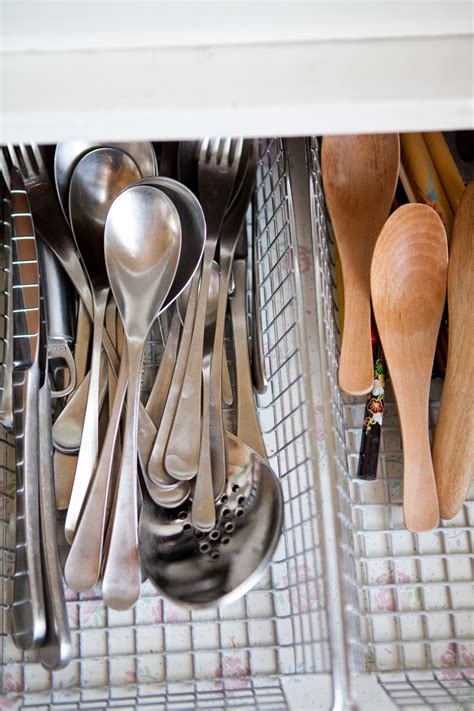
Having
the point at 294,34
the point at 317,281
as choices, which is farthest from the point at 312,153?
the point at 294,34

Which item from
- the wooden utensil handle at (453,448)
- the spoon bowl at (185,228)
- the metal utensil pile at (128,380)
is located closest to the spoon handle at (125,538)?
the metal utensil pile at (128,380)

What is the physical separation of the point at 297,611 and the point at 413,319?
0.77 feet

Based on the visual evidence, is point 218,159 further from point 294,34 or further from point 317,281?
point 294,34

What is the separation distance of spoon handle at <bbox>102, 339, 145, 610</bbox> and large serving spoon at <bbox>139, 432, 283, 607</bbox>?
0.03 meters

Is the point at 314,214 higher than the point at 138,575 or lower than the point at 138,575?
higher

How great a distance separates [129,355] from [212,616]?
0.65ft

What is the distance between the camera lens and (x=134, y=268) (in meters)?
0.54

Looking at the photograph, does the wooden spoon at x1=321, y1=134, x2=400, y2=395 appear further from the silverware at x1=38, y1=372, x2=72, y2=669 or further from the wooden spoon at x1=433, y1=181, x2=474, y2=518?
the silverware at x1=38, y1=372, x2=72, y2=669

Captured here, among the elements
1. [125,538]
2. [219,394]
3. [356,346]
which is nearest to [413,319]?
[356,346]

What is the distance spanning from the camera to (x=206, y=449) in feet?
1.71

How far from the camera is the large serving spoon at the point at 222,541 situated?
50 cm

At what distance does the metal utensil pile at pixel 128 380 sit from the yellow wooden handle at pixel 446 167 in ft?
0.52

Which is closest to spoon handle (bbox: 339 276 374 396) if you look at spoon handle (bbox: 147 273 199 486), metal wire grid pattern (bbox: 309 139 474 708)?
metal wire grid pattern (bbox: 309 139 474 708)

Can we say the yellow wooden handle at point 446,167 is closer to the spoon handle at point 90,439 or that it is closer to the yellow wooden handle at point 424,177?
the yellow wooden handle at point 424,177
